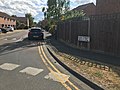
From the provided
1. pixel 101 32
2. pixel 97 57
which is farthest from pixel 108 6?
pixel 97 57

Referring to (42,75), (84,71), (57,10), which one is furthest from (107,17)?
(57,10)

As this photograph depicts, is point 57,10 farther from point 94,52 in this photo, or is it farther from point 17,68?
point 17,68

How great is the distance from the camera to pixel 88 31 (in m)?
16.1

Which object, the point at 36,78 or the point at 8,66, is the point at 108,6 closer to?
the point at 8,66

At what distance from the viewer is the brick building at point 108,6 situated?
26.2m

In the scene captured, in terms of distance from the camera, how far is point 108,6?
91.4 feet

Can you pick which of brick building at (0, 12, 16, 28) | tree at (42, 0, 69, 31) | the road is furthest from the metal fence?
brick building at (0, 12, 16, 28)

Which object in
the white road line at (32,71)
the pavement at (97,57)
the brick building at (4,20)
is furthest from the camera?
the brick building at (4,20)

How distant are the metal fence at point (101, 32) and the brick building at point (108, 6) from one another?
9389 millimetres

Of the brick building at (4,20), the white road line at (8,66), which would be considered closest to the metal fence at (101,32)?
the white road line at (8,66)

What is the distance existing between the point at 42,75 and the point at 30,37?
69.8 feet

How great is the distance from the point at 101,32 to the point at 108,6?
47.0 ft

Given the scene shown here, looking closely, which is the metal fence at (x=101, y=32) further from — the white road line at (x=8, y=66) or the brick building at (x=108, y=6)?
the brick building at (x=108, y=6)

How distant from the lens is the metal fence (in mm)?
12922
